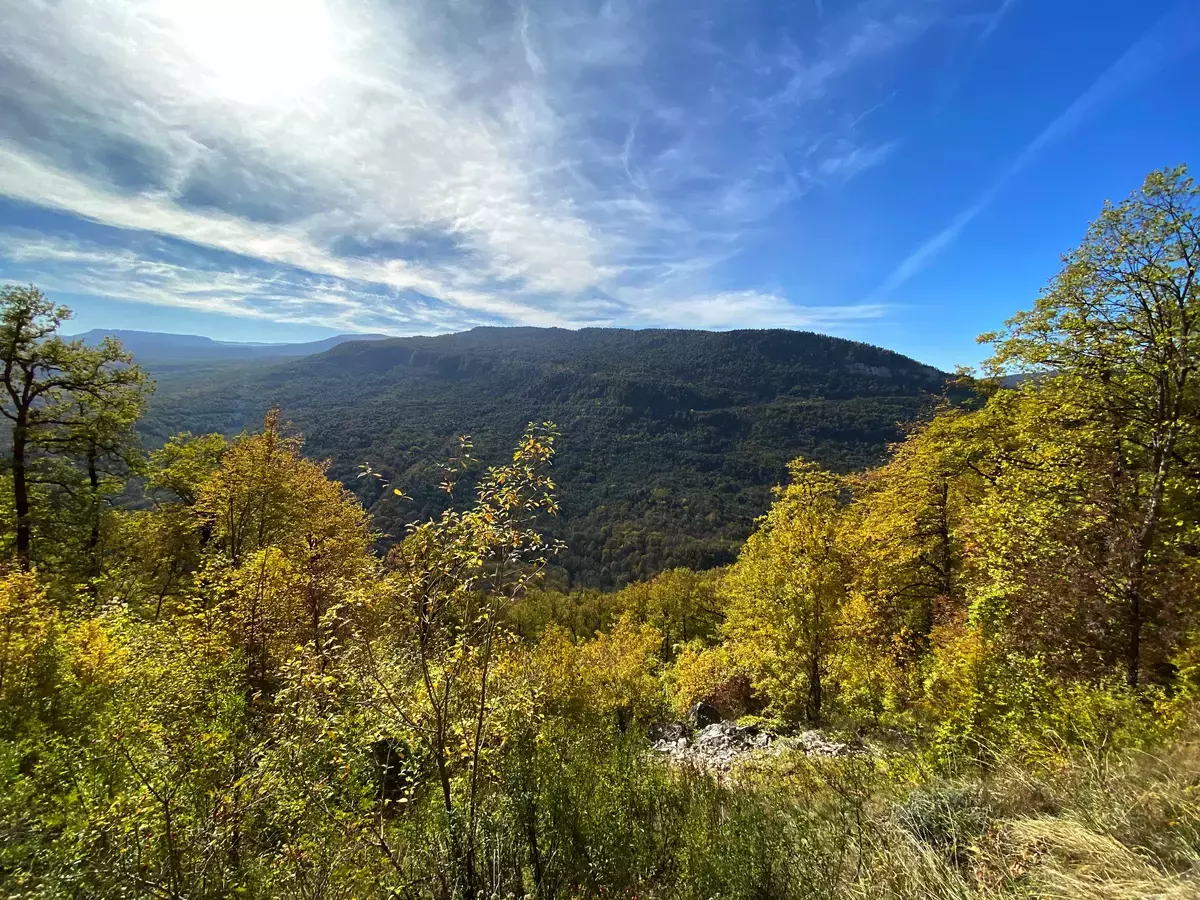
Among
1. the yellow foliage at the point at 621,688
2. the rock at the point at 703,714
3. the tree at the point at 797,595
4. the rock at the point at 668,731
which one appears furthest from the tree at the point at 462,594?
the rock at the point at 703,714

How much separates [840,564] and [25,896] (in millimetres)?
20253

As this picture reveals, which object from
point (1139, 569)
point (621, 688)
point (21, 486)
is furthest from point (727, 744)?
point (21, 486)

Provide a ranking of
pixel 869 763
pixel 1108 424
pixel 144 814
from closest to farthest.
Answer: pixel 144 814 < pixel 869 763 < pixel 1108 424

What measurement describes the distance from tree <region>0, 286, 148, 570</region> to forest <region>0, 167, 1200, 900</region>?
12cm

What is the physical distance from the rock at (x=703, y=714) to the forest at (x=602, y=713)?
6420 millimetres

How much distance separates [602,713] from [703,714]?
9097 millimetres

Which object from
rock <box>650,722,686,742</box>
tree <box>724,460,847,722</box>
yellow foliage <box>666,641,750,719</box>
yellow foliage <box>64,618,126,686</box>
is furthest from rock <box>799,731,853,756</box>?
yellow foliage <box>64,618,126,686</box>

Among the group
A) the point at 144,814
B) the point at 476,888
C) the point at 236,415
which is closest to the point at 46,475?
the point at 144,814

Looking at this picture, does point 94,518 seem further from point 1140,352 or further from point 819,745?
point 1140,352

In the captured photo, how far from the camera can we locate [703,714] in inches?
963

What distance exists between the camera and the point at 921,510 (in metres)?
18.5

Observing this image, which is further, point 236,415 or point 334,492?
point 236,415

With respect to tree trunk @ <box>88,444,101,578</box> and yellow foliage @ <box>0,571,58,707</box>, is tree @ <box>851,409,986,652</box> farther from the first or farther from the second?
tree trunk @ <box>88,444,101,578</box>

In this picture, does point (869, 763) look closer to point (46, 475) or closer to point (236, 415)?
point (46, 475)
